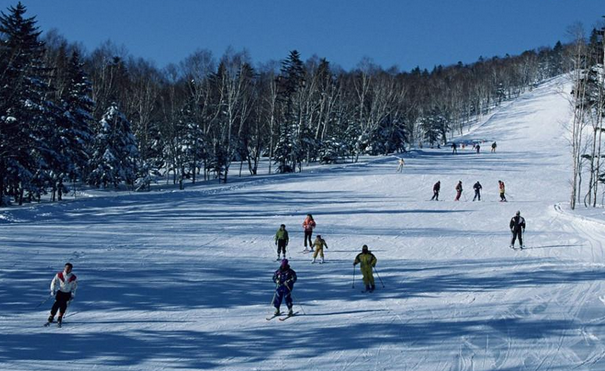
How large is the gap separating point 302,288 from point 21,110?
22.3 meters

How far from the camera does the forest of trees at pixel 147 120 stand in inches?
1176

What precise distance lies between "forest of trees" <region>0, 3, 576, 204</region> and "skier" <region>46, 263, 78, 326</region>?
52.1ft

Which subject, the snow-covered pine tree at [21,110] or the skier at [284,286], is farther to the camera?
the snow-covered pine tree at [21,110]

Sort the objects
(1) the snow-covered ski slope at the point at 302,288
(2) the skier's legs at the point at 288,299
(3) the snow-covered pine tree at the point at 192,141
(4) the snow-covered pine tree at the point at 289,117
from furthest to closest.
Result: (4) the snow-covered pine tree at the point at 289,117 < (3) the snow-covered pine tree at the point at 192,141 < (2) the skier's legs at the point at 288,299 < (1) the snow-covered ski slope at the point at 302,288

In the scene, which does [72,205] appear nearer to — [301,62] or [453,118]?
[301,62]

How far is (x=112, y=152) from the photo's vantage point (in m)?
39.8

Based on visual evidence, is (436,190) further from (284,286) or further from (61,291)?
(61,291)

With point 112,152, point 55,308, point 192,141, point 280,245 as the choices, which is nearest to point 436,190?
point 280,245

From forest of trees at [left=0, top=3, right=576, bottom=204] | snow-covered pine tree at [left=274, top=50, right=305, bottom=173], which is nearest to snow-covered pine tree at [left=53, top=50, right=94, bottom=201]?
forest of trees at [left=0, top=3, right=576, bottom=204]

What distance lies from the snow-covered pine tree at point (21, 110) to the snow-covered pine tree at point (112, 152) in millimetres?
6923

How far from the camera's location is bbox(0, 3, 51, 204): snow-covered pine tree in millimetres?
25969

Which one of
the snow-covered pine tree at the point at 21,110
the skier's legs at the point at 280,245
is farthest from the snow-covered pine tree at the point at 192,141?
the skier's legs at the point at 280,245

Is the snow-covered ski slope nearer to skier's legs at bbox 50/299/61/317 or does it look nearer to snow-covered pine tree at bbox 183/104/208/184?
skier's legs at bbox 50/299/61/317

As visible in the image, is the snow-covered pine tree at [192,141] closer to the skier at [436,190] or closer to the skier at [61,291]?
the skier at [436,190]
